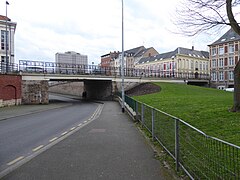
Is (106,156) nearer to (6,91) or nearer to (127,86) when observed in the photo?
(6,91)

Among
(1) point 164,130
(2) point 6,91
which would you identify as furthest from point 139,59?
(1) point 164,130

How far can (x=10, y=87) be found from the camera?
31.2 meters

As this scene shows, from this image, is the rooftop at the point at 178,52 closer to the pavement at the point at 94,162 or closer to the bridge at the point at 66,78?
the bridge at the point at 66,78

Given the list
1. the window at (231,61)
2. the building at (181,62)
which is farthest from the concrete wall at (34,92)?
the window at (231,61)

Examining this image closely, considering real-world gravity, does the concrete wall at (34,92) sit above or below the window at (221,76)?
below

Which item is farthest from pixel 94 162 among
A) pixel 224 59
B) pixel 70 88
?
pixel 224 59

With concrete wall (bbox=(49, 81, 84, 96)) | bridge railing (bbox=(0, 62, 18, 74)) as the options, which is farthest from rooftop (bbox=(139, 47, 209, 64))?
bridge railing (bbox=(0, 62, 18, 74))

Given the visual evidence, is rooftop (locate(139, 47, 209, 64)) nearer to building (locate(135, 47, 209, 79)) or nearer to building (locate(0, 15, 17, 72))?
building (locate(135, 47, 209, 79))

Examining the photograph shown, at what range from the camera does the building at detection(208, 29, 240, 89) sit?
67.2 meters

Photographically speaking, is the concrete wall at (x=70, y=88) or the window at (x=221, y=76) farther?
the window at (x=221, y=76)

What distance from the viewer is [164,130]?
24.3 feet

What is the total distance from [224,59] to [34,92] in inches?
2166

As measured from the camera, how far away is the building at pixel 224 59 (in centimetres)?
6725

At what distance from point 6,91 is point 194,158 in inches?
1153
